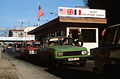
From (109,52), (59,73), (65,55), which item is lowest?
(59,73)

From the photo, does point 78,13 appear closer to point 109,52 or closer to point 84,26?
point 84,26

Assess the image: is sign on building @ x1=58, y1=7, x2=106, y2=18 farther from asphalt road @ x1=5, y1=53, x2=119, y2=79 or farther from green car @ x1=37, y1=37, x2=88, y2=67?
asphalt road @ x1=5, y1=53, x2=119, y2=79

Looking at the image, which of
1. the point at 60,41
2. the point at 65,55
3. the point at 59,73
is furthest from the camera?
the point at 60,41

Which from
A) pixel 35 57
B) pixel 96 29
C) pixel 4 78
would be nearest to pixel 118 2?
pixel 96 29

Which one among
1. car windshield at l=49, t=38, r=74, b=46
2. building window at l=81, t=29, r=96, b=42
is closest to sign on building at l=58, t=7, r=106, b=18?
building window at l=81, t=29, r=96, b=42

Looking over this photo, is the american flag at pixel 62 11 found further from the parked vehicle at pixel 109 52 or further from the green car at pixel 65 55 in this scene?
the parked vehicle at pixel 109 52

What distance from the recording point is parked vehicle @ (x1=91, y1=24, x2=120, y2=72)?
4.04 meters

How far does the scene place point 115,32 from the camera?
4688 mm

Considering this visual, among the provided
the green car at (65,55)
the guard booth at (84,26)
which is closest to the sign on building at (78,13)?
the guard booth at (84,26)

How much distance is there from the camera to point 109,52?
4344 mm

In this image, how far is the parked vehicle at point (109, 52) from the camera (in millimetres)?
4039

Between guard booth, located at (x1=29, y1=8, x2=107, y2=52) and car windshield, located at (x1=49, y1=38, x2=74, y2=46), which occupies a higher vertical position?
guard booth, located at (x1=29, y1=8, x2=107, y2=52)

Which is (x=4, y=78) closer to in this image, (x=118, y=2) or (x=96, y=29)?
(x=96, y=29)

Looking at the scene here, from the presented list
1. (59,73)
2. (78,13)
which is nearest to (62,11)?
(78,13)
